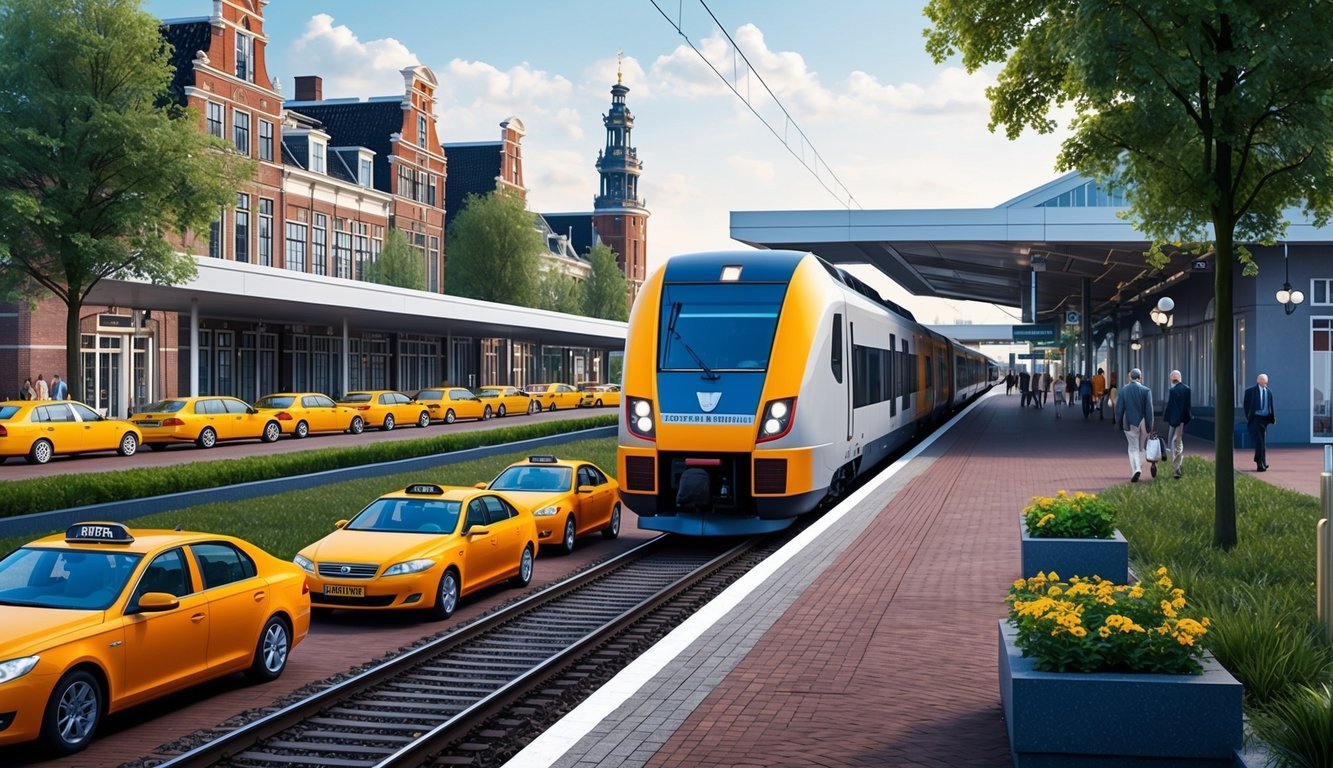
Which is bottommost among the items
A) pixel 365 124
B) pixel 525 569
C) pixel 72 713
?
pixel 525 569

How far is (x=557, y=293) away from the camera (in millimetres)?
83812

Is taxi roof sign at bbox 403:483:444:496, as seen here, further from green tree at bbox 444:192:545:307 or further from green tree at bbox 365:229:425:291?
green tree at bbox 444:192:545:307

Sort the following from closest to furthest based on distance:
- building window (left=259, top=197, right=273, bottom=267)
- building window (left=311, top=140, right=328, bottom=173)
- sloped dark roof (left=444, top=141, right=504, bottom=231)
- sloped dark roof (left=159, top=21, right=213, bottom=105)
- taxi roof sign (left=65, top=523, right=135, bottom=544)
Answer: taxi roof sign (left=65, top=523, right=135, bottom=544) < sloped dark roof (left=159, top=21, right=213, bottom=105) < building window (left=259, top=197, right=273, bottom=267) < building window (left=311, top=140, right=328, bottom=173) < sloped dark roof (left=444, top=141, right=504, bottom=231)

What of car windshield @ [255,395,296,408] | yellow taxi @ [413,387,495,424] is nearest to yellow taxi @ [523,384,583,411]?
yellow taxi @ [413,387,495,424]

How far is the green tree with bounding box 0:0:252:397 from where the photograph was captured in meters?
30.9

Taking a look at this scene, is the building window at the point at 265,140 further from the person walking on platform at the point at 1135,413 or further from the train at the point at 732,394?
the person walking on platform at the point at 1135,413

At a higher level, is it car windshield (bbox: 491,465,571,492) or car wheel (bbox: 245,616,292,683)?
car windshield (bbox: 491,465,571,492)

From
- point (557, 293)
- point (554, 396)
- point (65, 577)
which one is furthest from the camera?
point (557, 293)

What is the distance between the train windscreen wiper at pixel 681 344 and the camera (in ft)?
53.9

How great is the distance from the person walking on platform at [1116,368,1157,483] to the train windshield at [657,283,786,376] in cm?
746

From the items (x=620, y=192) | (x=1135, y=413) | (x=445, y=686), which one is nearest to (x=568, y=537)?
(x=445, y=686)

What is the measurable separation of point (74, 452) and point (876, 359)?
19780 millimetres

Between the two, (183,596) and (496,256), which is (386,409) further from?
(183,596)

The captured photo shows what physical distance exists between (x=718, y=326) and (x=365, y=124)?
2275 inches
